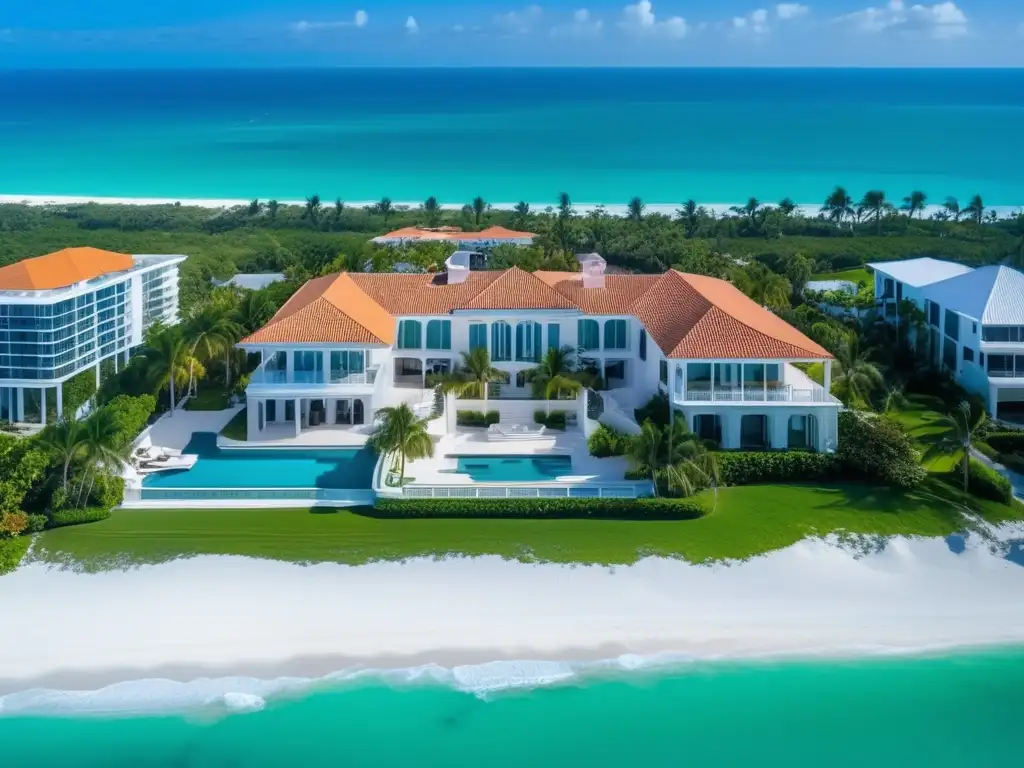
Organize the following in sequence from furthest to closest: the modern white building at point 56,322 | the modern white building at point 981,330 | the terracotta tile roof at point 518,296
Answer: the terracotta tile roof at point 518,296 → the modern white building at point 981,330 → the modern white building at point 56,322

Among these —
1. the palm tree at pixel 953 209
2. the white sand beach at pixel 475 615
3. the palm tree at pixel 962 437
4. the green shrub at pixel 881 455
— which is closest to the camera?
the white sand beach at pixel 475 615

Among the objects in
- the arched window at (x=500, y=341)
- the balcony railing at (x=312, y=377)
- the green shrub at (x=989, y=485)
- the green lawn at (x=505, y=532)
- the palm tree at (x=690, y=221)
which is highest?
the palm tree at (x=690, y=221)

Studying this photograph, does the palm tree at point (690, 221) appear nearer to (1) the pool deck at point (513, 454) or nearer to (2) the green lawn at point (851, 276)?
(2) the green lawn at point (851, 276)

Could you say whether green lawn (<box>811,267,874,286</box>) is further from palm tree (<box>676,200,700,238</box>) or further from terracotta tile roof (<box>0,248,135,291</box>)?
terracotta tile roof (<box>0,248,135,291</box>)

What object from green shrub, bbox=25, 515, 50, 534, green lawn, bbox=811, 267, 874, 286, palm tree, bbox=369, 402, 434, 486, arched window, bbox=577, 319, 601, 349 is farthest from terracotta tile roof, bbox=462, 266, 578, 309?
green lawn, bbox=811, 267, 874, 286

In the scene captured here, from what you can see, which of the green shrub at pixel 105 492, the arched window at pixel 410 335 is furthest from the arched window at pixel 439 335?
the green shrub at pixel 105 492
